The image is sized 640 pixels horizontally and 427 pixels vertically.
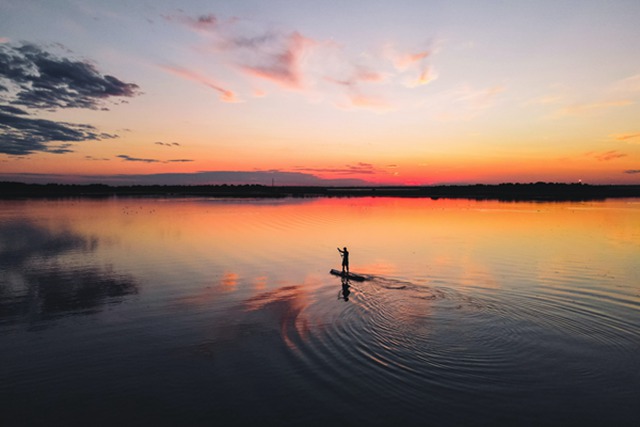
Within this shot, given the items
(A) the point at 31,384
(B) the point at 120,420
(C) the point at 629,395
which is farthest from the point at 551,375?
(A) the point at 31,384

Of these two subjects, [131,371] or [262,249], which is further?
[262,249]

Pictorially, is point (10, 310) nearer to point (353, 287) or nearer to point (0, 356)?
point (0, 356)

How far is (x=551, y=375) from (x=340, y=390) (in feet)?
22.6

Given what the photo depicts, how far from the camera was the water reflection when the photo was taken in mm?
18172

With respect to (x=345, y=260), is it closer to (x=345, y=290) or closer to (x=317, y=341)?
(x=345, y=290)

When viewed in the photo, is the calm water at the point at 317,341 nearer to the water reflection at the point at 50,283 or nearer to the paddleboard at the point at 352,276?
the water reflection at the point at 50,283

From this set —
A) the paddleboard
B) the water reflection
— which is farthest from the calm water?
the paddleboard

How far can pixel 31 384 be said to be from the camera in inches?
444

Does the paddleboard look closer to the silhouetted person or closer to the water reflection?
the silhouetted person

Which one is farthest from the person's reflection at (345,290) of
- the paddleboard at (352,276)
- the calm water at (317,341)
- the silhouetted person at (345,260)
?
the silhouetted person at (345,260)

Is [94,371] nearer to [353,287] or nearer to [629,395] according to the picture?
[353,287]

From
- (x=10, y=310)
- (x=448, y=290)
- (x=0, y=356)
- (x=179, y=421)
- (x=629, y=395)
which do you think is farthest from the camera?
(x=448, y=290)

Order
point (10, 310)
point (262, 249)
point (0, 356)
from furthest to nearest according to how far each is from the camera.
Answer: point (262, 249)
point (10, 310)
point (0, 356)

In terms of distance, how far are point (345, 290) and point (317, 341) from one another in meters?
7.65
